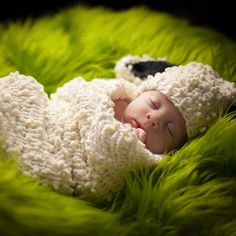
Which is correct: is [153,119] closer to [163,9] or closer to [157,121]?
[157,121]

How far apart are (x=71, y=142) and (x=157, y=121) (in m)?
0.21

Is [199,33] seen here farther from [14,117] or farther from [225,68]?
[14,117]

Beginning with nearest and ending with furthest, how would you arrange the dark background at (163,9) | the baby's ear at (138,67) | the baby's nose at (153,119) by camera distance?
the baby's nose at (153,119) < the baby's ear at (138,67) < the dark background at (163,9)

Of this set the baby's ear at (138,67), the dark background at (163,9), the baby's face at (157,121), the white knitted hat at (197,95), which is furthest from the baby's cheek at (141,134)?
the dark background at (163,9)

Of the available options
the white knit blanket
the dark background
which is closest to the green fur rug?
the white knit blanket

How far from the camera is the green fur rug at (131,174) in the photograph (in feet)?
2.51

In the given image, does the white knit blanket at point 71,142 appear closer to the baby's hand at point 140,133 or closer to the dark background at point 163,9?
the baby's hand at point 140,133

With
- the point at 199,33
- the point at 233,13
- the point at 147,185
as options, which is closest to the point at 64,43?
the point at 199,33

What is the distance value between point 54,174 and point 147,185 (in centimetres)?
20

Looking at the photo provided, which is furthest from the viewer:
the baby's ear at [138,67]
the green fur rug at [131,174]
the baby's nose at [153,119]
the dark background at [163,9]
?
the dark background at [163,9]

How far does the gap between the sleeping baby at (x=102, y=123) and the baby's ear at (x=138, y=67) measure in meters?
0.06

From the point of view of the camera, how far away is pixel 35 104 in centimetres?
100

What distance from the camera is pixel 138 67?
1232 millimetres

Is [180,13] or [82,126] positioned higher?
[180,13]
